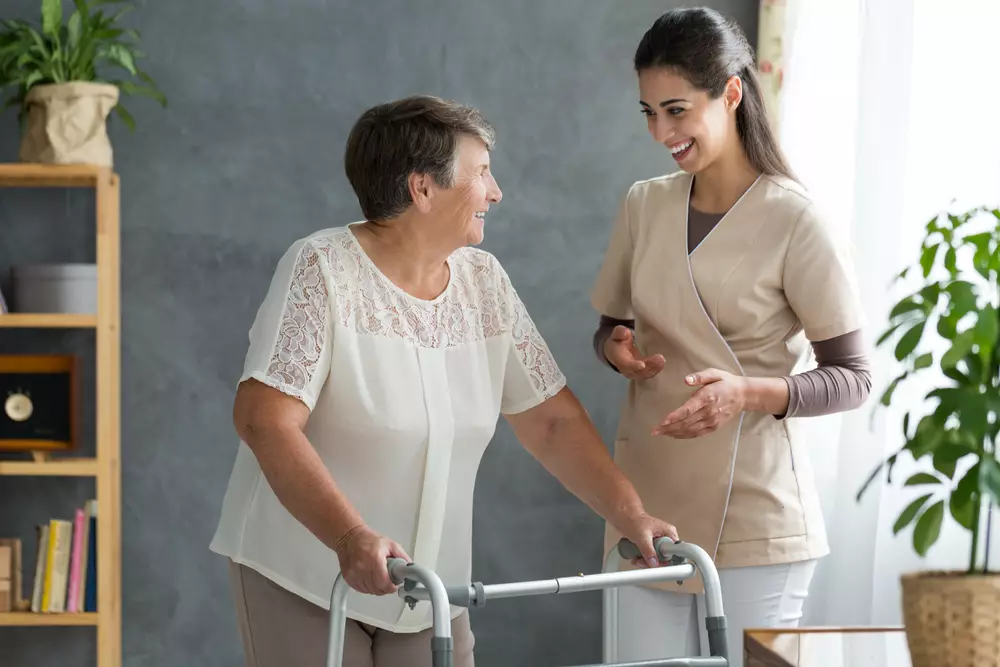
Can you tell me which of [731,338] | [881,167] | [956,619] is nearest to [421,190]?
[731,338]

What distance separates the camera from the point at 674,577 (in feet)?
5.04

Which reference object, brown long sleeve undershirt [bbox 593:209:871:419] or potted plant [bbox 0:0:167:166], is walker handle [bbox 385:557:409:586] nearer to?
brown long sleeve undershirt [bbox 593:209:871:419]

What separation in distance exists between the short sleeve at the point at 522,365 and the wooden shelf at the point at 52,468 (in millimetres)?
1395

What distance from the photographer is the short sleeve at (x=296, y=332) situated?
1.62 metres

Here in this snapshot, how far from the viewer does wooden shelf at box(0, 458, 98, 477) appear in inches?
113

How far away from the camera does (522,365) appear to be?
1.90m

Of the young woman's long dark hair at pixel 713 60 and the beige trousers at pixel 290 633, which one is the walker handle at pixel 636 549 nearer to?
the beige trousers at pixel 290 633

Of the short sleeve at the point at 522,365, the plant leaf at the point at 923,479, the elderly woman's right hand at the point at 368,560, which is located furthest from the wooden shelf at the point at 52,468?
the plant leaf at the point at 923,479

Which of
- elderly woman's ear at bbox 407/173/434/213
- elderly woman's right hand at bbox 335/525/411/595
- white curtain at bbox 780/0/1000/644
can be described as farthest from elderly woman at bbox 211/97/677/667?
white curtain at bbox 780/0/1000/644

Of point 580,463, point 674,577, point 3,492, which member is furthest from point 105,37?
point 674,577

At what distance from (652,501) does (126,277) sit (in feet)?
5.70

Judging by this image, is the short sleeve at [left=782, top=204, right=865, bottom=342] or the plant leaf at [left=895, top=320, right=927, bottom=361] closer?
the plant leaf at [left=895, top=320, right=927, bottom=361]

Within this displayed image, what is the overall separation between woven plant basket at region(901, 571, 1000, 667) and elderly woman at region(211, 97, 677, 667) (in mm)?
396

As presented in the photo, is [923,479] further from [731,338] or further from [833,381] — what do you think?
[731,338]
